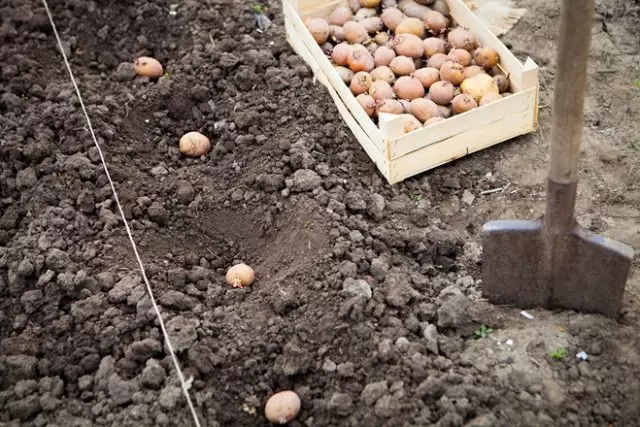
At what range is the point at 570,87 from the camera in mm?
2354

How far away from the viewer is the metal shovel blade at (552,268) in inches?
102

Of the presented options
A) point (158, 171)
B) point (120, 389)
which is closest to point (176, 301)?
point (120, 389)

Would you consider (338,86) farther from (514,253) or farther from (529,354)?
(529,354)

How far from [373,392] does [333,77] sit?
1.62 m

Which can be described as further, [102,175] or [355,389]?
[102,175]

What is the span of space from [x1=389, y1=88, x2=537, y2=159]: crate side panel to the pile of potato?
0.24ft

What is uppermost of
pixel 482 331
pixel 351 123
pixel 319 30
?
pixel 319 30

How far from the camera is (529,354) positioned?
2.61 meters

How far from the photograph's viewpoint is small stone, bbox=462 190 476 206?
3.30m

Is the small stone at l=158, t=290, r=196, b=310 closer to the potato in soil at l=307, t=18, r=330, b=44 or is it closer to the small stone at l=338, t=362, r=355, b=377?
the small stone at l=338, t=362, r=355, b=377

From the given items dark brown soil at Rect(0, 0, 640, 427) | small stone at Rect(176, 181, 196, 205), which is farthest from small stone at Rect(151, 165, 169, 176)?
small stone at Rect(176, 181, 196, 205)

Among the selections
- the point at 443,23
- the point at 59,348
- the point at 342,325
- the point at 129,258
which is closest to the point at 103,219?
the point at 129,258

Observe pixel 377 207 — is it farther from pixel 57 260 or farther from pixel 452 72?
pixel 57 260

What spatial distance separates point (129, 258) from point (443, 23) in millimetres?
1884
